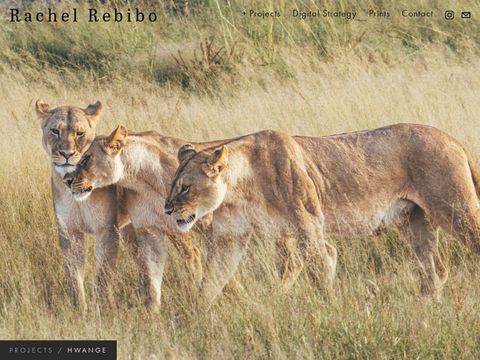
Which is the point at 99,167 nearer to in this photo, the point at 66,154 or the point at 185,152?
the point at 66,154

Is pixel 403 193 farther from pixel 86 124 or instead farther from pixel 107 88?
pixel 107 88

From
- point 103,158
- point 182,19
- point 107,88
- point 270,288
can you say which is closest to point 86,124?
point 103,158

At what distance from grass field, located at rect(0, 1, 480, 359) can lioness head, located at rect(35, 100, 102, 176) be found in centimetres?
76

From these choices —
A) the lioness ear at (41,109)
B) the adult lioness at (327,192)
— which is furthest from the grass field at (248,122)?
the lioness ear at (41,109)

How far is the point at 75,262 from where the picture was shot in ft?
21.9

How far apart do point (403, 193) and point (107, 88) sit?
552 centimetres

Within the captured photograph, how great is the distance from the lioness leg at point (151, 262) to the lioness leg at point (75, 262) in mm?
332

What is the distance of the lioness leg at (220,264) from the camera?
6.46 metres

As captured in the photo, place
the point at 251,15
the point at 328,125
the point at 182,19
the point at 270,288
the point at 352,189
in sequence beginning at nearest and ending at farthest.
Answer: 1. the point at 270,288
2. the point at 352,189
3. the point at 328,125
4. the point at 251,15
5. the point at 182,19

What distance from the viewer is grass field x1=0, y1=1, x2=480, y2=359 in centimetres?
584

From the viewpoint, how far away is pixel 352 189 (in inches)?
269

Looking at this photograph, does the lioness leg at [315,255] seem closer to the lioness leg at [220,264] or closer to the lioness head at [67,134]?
the lioness leg at [220,264]
